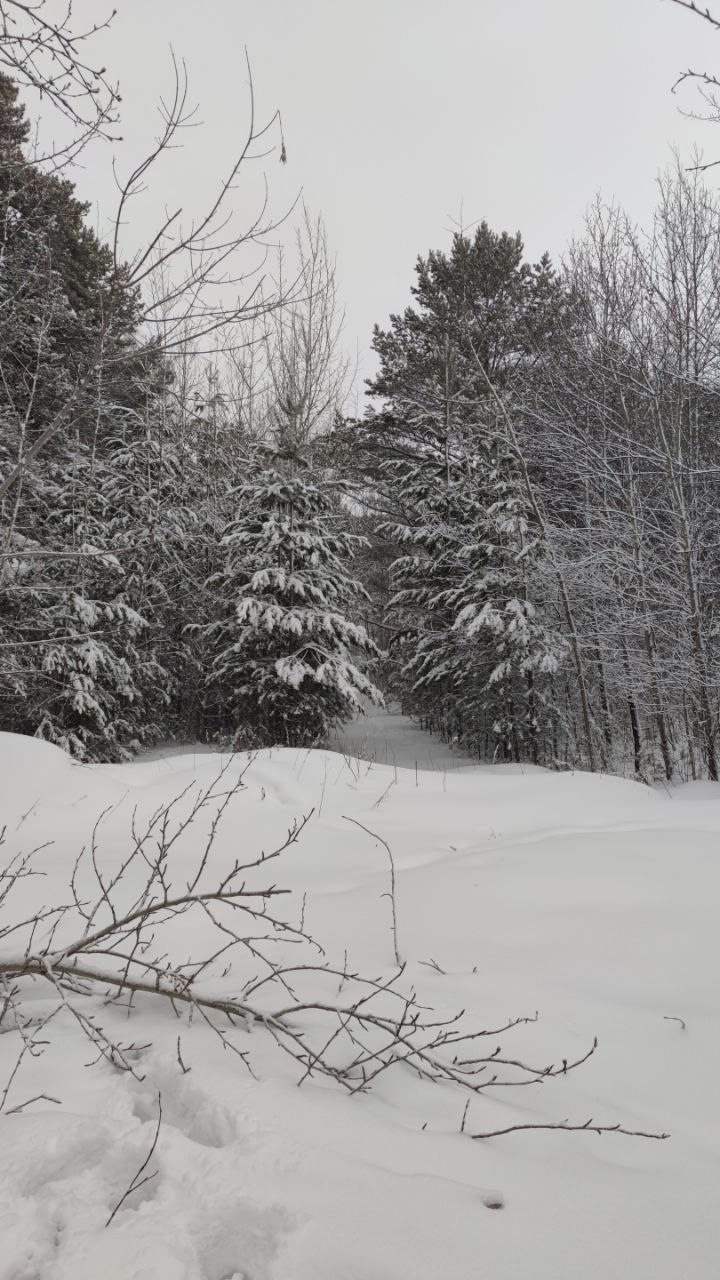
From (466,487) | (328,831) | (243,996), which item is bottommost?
(328,831)

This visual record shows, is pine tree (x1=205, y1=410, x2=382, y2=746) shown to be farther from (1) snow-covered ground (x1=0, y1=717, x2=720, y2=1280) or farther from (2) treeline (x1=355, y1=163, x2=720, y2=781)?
(1) snow-covered ground (x1=0, y1=717, x2=720, y2=1280)

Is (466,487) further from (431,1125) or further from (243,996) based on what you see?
(431,1125)

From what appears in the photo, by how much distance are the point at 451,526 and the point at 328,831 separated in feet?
25.9

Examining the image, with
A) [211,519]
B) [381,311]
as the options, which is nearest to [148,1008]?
[211,519]

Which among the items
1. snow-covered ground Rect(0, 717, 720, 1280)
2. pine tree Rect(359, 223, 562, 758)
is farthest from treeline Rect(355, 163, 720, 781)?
snow-covered ground Rect(0, 717, 720, 1280)

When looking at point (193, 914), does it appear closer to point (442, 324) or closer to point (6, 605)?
point (6, 605)

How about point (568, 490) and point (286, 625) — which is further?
point (568, 490)

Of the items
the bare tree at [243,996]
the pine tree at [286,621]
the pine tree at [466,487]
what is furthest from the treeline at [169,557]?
the bare tree at [243,996]

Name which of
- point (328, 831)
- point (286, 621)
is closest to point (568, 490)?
point (286, 621)

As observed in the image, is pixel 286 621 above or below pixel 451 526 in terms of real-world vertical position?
below

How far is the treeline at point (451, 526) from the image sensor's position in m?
7.85

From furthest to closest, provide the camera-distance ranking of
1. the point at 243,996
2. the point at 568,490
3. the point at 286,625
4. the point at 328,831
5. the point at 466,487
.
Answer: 1. the point at 568,490
2. the point at 466,487
3. the point at 286,625
4. the point at 328,831
5. the point at 243,996

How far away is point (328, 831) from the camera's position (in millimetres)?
3861

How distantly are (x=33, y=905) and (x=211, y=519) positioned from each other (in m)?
4.92
